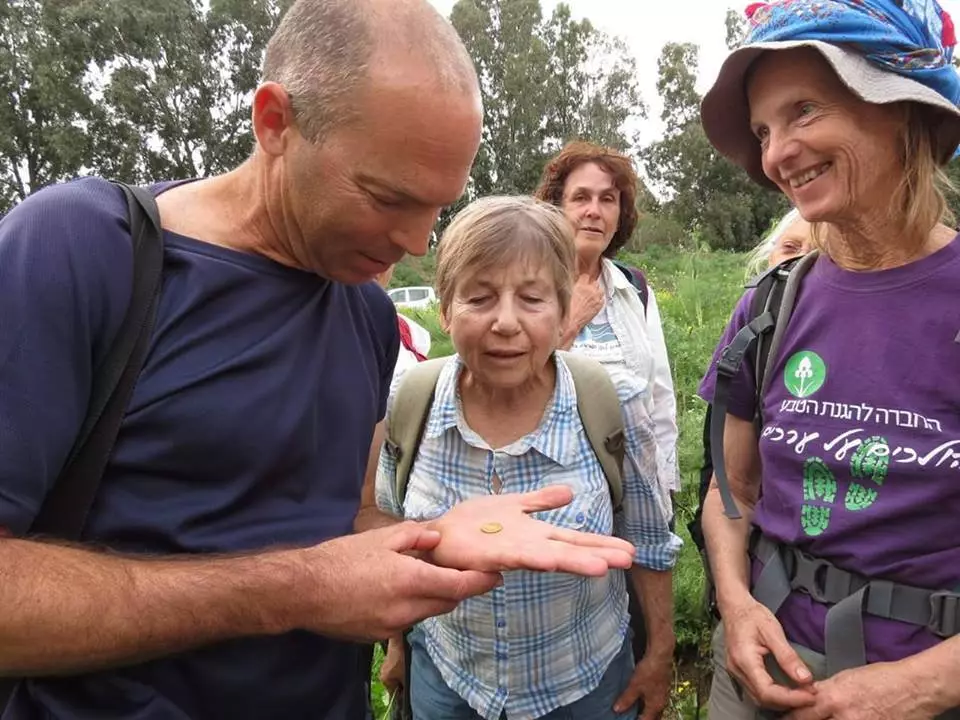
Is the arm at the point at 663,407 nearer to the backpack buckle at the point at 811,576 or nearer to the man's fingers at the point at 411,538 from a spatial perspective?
the backpack buckle at the point at 811,576

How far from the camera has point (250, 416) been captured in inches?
52.2

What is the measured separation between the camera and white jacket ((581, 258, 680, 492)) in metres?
3.13

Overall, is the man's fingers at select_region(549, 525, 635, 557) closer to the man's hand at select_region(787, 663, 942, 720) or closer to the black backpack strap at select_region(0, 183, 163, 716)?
the man's hand at select_region(787, 663, 942, 720)

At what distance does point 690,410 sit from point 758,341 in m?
3.87

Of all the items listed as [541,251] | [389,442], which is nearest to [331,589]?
[389,442]

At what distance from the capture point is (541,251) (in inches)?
79.9

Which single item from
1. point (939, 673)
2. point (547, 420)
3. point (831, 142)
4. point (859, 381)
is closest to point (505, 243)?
point (547, 420)

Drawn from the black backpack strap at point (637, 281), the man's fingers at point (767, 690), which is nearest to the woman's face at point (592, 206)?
the black backpack strap at point (637, 281)

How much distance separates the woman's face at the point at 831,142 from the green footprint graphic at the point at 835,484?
1.68ft

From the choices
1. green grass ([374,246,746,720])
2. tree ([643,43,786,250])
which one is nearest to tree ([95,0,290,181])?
tree ([643,43,786,250])

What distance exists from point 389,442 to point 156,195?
3.00 feet

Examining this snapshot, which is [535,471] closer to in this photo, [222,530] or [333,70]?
[222,530]

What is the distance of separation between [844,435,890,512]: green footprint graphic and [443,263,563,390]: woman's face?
813 millimetres

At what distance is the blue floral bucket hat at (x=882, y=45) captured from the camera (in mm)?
1519
